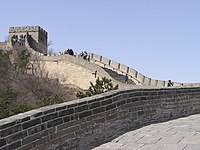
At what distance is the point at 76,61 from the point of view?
4012 cm

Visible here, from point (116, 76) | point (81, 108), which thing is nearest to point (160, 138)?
point (81, 108)

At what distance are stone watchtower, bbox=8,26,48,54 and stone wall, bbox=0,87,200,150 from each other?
43540mm

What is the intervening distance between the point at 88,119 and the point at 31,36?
50157 millimetres

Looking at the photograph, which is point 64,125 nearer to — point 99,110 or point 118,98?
point 99,110

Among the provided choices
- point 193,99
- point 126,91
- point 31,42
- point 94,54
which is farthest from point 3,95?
point 31,42

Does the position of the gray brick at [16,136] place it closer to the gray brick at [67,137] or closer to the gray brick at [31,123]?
the gray brick at [31,123]

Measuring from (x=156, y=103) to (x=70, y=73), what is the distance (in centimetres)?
3190

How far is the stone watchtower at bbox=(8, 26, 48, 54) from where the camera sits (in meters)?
52.3

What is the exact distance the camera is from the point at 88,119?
6.15 m

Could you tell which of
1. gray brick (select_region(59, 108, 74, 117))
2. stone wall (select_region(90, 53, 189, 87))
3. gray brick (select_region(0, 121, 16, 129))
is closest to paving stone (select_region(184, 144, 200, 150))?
gray brick (select_region(59, 108, 74, 117))

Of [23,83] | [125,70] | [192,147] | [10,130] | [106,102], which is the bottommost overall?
[192,147]

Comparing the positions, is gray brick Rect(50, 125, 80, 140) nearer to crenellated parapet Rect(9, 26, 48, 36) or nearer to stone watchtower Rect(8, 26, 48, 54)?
stone watchtower Rect(8, 26, 48, 54)

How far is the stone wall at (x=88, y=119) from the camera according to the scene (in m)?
4.62

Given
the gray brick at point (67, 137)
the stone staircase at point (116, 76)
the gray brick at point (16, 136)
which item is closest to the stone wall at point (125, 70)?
the stone staircase at point (116, 76)
